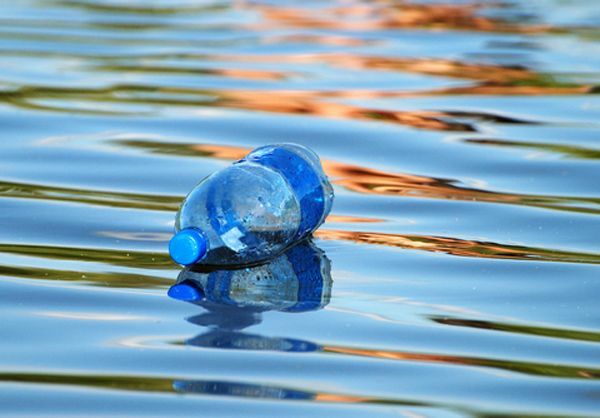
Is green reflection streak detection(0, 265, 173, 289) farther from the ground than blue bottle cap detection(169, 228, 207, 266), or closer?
closer

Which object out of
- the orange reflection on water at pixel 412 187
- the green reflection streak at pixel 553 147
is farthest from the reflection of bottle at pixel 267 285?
the green reflection streak at pixel 553 147

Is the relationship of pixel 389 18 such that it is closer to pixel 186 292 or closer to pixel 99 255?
pixel 99 255

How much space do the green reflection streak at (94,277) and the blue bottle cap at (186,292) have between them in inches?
1.8

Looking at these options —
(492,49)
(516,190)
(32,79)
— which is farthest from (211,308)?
(492,49)

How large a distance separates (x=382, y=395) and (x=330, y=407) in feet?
0.48

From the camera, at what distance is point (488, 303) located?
3.87 m

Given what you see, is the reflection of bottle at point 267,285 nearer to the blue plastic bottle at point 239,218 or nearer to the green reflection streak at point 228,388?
the blue plastic bottle at point 239,218

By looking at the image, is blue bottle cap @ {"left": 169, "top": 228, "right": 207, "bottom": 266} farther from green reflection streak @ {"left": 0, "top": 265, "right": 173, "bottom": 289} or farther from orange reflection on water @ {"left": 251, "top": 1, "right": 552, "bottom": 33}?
orange reflection on water @ {"left": 251, "top": 1, "right": 552, "bottom": 33}

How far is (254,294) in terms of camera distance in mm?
3902

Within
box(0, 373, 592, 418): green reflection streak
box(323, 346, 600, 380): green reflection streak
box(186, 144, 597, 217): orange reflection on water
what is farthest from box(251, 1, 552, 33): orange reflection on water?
box(0, 373, 592, 418): green reflection streak

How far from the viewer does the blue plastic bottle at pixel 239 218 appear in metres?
4.06

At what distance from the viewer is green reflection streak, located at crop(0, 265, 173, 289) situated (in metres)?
4.00

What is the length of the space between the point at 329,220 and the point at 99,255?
3.07 ft

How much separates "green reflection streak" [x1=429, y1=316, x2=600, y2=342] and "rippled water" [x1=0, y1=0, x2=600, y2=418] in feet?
0.04
